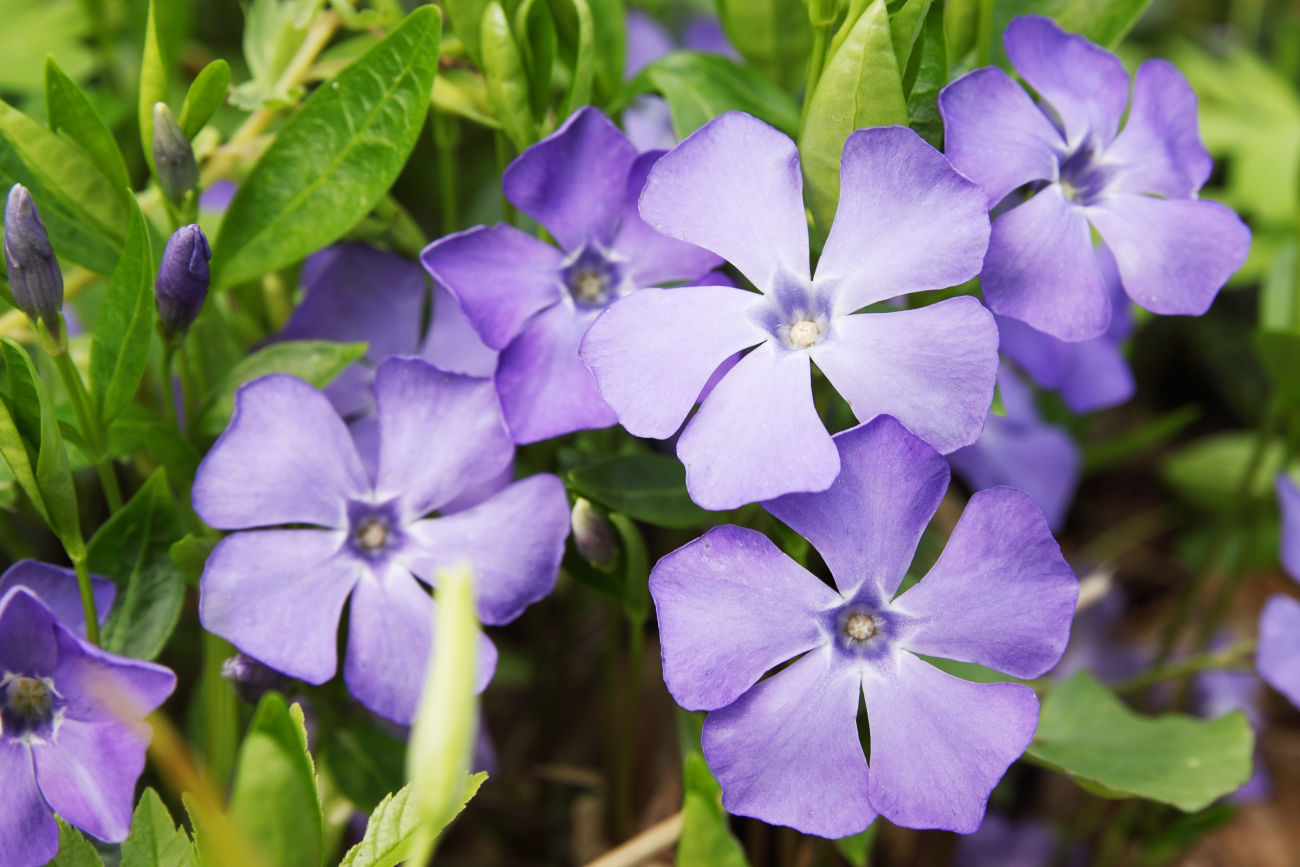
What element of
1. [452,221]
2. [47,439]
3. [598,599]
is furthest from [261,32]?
[598,599]

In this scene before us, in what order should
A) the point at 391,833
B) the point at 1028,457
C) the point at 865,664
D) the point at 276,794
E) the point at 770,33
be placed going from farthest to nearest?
the point at 1028,457 < the point at 770,33 < the point at 865,664 < the point at 391,833 < the point at 276,794

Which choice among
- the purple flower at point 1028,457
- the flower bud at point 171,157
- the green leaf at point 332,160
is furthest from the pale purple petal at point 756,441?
the purple flower at point 1028,457

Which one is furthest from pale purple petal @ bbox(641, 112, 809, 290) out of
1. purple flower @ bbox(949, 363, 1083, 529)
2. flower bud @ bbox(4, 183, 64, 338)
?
purple flower @ bbox(949, 363, 1083, 529)

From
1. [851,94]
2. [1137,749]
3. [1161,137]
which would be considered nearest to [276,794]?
[851,94]

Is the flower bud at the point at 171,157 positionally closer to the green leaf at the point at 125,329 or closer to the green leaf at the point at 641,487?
the green leaf at the point at 125,329

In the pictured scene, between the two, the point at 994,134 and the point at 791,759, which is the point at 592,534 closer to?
the point at 791,759

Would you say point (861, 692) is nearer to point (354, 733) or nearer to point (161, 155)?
point (354, 733)
